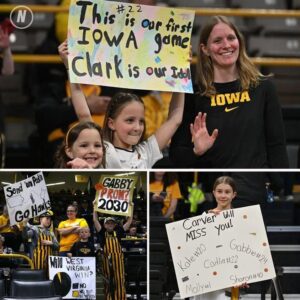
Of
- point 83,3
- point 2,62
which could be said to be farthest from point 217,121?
point 2,62

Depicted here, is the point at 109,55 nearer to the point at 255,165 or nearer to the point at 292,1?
the point at 255,165

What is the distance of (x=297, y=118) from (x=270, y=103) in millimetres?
Answer: 2492

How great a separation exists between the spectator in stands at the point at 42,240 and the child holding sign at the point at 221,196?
2.89ft

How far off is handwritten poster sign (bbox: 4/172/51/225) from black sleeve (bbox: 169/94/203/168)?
97 cm

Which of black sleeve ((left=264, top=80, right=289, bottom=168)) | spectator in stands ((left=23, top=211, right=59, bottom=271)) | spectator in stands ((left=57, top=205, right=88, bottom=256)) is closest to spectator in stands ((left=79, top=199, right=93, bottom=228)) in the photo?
spectator in stands ((left=57, top=205, right=88, bottom=256))

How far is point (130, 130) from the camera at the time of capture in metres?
7.12

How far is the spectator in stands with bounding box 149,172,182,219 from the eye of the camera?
22.4 ft

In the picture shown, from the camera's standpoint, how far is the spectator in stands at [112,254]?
6.71m

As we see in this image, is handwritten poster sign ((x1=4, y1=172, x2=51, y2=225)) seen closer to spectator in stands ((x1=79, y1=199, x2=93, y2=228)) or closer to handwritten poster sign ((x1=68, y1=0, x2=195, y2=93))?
spectator in stands ((x1=79, y1=199, x2=93, y2=228))

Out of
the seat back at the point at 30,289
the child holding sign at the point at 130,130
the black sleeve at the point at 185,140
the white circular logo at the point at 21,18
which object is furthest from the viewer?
the white circular logo at the point at 21,18

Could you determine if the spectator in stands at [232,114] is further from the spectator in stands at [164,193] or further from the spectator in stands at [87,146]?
the spectator in stands at [87,146]

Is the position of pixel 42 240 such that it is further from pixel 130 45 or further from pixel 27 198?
pixel 130 45

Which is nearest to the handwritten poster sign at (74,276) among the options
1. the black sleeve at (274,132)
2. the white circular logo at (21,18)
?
the black sleeve at (274,132)

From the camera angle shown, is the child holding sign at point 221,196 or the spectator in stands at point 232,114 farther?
the spectator in stands at point 232,114
